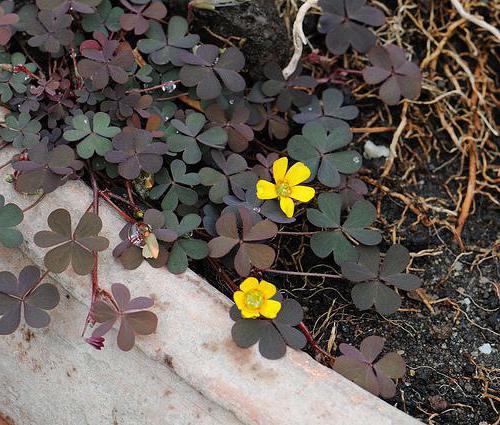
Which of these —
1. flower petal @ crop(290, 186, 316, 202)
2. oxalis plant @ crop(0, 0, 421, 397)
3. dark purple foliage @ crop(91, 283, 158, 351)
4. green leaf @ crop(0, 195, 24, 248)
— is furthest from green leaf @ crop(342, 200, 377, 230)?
green leaf @ crop(0, 195, 24, 248)

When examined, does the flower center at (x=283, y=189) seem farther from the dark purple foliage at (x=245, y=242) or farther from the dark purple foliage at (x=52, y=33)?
the dark purple foliage at (x=52, y=33)

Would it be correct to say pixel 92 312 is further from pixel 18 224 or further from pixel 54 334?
pixel 18 224

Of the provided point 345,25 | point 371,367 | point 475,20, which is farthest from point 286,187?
point 475,20

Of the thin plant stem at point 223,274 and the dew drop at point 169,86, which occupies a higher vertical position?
the dew drop at point 169,86

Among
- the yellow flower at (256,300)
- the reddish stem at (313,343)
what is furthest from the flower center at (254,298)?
the reddish stem at (313,343)

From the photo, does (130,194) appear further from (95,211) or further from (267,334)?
(267,334)

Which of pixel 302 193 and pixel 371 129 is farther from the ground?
pixel 302 193
